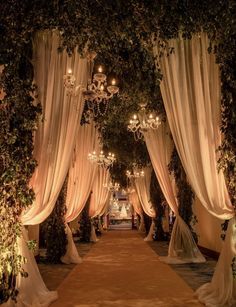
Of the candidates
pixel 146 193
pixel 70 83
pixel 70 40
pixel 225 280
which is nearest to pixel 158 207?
pixel 146 193

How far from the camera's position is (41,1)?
3.78m

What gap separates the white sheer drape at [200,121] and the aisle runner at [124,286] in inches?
26.3

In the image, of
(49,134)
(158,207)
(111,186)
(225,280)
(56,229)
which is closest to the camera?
(225,280)

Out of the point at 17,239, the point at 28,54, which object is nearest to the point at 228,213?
the point at 17,239

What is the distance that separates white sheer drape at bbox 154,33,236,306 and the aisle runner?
2.19ft

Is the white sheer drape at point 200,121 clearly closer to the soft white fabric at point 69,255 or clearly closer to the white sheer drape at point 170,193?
the white sheer drape at point 170,193

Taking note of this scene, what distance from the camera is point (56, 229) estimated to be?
25.1 feet

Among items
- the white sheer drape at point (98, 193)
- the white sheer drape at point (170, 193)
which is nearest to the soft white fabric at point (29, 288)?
the white sheer drape at point (170, 193)

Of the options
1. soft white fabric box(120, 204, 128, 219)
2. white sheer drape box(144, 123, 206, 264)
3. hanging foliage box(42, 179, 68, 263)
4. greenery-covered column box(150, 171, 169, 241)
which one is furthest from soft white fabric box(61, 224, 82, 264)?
soft white fabric box(120, 204, 128, 219)

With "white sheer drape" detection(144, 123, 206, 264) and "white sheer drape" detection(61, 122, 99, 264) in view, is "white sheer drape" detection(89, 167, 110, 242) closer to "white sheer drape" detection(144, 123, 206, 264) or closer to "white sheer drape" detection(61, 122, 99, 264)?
"white sheer drape" detection(61, 122, 99, 264)

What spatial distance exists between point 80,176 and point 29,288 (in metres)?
3.28

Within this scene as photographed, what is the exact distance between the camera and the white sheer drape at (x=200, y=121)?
13.0 ft

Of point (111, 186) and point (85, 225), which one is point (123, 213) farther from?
point (85, 225)

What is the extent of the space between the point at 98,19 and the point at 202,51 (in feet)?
4.16
